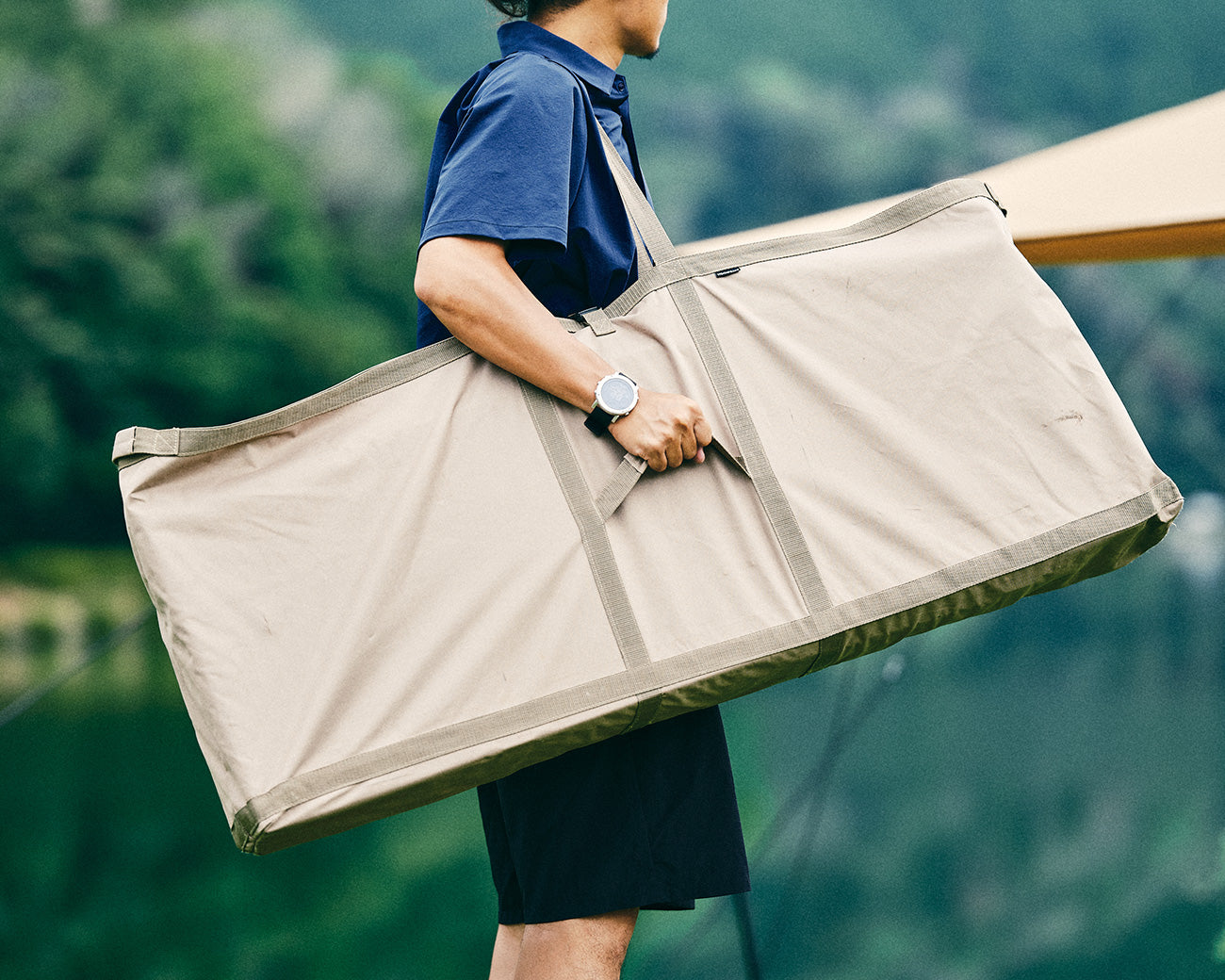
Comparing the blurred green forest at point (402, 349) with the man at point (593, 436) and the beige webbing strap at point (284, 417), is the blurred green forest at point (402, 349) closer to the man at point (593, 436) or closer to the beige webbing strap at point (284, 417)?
the man at point (593, 436)

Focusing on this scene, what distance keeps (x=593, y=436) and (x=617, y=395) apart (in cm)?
3

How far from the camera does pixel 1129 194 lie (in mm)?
1353

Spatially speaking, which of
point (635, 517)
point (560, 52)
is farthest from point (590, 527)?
point (560, 52)

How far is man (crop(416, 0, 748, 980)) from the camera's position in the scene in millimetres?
716

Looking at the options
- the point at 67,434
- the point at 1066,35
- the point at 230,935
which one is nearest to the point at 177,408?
the point at 67,434

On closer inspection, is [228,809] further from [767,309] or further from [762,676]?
[767,309]

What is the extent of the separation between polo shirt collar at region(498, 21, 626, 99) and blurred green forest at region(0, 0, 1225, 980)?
1.55 metres

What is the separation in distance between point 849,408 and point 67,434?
462 centimetres

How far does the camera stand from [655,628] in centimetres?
70

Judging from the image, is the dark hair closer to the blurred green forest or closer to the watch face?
the watch face

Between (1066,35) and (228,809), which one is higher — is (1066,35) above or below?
above

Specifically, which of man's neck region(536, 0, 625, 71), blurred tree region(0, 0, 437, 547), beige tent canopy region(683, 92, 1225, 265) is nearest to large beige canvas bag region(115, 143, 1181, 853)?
man's neck region(536, 0, 625, 71)

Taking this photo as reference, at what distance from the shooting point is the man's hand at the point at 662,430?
2.35 feet

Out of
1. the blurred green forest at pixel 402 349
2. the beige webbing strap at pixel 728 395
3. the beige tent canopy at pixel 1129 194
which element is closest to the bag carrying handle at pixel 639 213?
the beige webbing strap at pixel 728 395
